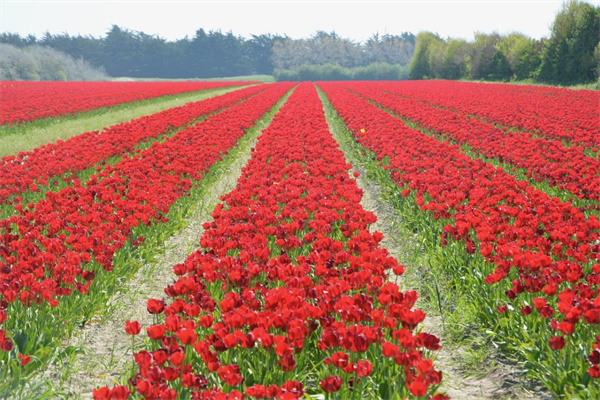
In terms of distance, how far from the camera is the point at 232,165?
12.9 metres

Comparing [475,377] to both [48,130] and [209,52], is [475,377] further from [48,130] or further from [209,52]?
[209,52]

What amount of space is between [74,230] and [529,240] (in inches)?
182

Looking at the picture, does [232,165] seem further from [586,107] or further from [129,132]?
[586,107]

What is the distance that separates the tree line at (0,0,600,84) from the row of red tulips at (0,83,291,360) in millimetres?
44094

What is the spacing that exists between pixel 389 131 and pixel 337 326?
1116 centimetres

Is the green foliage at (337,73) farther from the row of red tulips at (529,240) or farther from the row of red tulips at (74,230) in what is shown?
the row of red tulips at (529,240)

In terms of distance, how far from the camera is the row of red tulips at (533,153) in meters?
7.02

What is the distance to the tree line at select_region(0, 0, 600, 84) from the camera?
54.2 m

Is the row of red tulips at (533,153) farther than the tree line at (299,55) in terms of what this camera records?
No

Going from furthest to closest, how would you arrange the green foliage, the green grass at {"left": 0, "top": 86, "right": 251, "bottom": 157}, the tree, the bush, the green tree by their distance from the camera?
the green foliage
the green tree
the bush
the tree
the green grass at {"left": 0, "top": 86, "right": 251, "bottom": 157}

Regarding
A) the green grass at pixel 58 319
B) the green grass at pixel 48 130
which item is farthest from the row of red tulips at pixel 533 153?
the green grass at pixel 48 130

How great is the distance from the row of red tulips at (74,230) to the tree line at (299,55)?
44.1 meters

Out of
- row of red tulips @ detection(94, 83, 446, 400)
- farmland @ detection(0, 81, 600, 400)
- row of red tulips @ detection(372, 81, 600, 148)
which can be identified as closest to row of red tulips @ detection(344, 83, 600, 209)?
farmland @ detection(0, 81, 600, 400)

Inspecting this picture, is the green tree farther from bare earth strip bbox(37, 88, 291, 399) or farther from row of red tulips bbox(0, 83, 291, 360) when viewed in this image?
bare earth strip bbox(37, 88, 291, 399)
